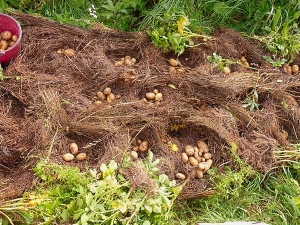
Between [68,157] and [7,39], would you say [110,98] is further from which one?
[7,39]

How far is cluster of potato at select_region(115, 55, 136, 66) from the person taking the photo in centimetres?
321

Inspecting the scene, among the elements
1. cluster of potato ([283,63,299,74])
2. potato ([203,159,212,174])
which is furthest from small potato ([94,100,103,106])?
cluster of potato ([283,63,299,74])

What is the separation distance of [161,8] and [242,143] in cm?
134

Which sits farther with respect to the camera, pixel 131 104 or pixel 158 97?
pixel 158 97

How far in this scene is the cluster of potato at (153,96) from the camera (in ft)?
10.1

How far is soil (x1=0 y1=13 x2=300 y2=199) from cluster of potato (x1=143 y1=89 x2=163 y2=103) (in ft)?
0.15

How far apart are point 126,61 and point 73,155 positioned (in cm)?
86

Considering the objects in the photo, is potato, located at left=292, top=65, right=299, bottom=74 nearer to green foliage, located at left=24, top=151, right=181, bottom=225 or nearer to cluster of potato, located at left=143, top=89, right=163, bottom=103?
cluster of potato, located at left=143, top=89, right=163, bottom=103

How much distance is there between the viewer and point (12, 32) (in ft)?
10.1

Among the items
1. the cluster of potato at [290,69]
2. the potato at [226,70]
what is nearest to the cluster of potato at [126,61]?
the potato at [226,70]

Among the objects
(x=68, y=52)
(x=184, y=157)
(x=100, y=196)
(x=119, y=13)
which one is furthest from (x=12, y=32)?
(x=184, y=157)

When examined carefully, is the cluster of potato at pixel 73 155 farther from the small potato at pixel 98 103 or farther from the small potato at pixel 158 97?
the small potato at pixel 158 97

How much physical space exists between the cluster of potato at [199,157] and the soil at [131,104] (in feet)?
0.12

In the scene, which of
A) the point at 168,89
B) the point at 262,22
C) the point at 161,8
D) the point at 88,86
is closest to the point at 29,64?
the point at 88,86
